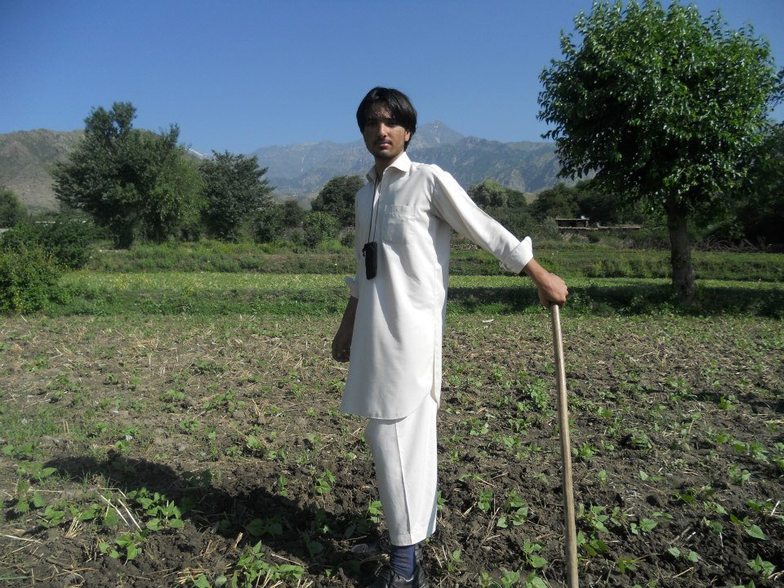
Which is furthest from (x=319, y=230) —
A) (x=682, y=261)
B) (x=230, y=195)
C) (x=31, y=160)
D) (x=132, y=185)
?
(x=31, y=160)

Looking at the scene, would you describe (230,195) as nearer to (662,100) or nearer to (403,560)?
(662,100)

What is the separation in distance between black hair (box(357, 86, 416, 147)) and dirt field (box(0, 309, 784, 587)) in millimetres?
1911

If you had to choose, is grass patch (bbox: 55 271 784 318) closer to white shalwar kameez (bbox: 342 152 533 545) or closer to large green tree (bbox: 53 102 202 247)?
white shalwar kameez (bbox: 342 152 533 545)

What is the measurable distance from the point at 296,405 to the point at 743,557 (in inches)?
134

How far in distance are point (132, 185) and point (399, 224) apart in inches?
1595

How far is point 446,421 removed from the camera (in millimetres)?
4594

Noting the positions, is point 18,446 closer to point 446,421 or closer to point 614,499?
point 446,421

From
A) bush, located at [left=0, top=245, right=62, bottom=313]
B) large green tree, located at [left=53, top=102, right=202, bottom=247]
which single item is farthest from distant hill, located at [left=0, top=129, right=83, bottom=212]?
bush, located at [left=0, top=245, right=62, bottom=313]

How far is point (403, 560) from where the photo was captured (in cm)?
239

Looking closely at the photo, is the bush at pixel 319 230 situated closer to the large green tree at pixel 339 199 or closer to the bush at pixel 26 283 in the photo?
the large green tree at pixel 339 199

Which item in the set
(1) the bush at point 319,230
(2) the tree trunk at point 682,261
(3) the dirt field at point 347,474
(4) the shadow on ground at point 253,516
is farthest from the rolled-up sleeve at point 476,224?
(1) the bush at point 319,230

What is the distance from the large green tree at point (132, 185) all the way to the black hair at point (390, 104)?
39.3 meters

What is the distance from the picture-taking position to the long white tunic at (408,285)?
2.34 metres

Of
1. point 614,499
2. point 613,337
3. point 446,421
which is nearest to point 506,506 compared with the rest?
point 614,499
